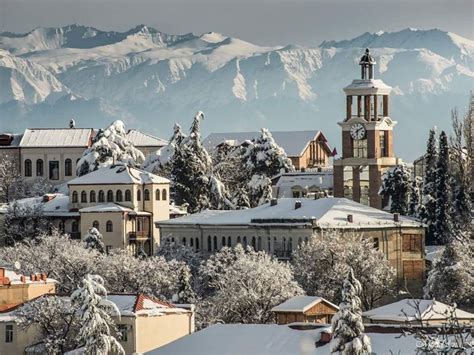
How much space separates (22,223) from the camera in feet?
386

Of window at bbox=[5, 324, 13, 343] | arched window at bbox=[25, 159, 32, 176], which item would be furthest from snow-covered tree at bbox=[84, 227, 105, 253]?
arched window at bbox=[25, 159, 32, 176]

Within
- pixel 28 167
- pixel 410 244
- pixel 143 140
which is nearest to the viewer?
pixel 410 244

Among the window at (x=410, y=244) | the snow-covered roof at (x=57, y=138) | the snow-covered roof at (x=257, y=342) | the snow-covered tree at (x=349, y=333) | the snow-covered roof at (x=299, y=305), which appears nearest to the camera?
the snow-covered tree at (x=349, y=333)

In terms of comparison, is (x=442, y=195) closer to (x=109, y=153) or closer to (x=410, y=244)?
(x=410, y=244)

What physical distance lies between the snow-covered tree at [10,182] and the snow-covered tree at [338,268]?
48.0 meters

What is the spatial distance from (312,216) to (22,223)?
964 inches

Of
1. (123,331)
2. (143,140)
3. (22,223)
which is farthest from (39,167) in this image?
(123,331)

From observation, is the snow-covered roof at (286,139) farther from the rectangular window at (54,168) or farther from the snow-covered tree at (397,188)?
the snow-covered tree at (397,188)

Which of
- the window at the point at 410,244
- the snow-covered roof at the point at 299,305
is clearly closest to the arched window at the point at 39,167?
the window at the point at 410,244

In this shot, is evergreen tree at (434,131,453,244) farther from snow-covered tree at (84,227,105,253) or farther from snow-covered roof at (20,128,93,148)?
snow-covered roof at (20,128,93,148)

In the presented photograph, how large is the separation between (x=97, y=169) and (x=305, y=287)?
4272 cm

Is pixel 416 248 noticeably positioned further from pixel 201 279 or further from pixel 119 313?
pixel 119 313

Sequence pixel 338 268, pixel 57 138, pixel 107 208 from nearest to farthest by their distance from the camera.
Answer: pixel 338 268, pixel 107 208, pixel 57 138

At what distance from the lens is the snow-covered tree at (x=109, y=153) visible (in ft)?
429
